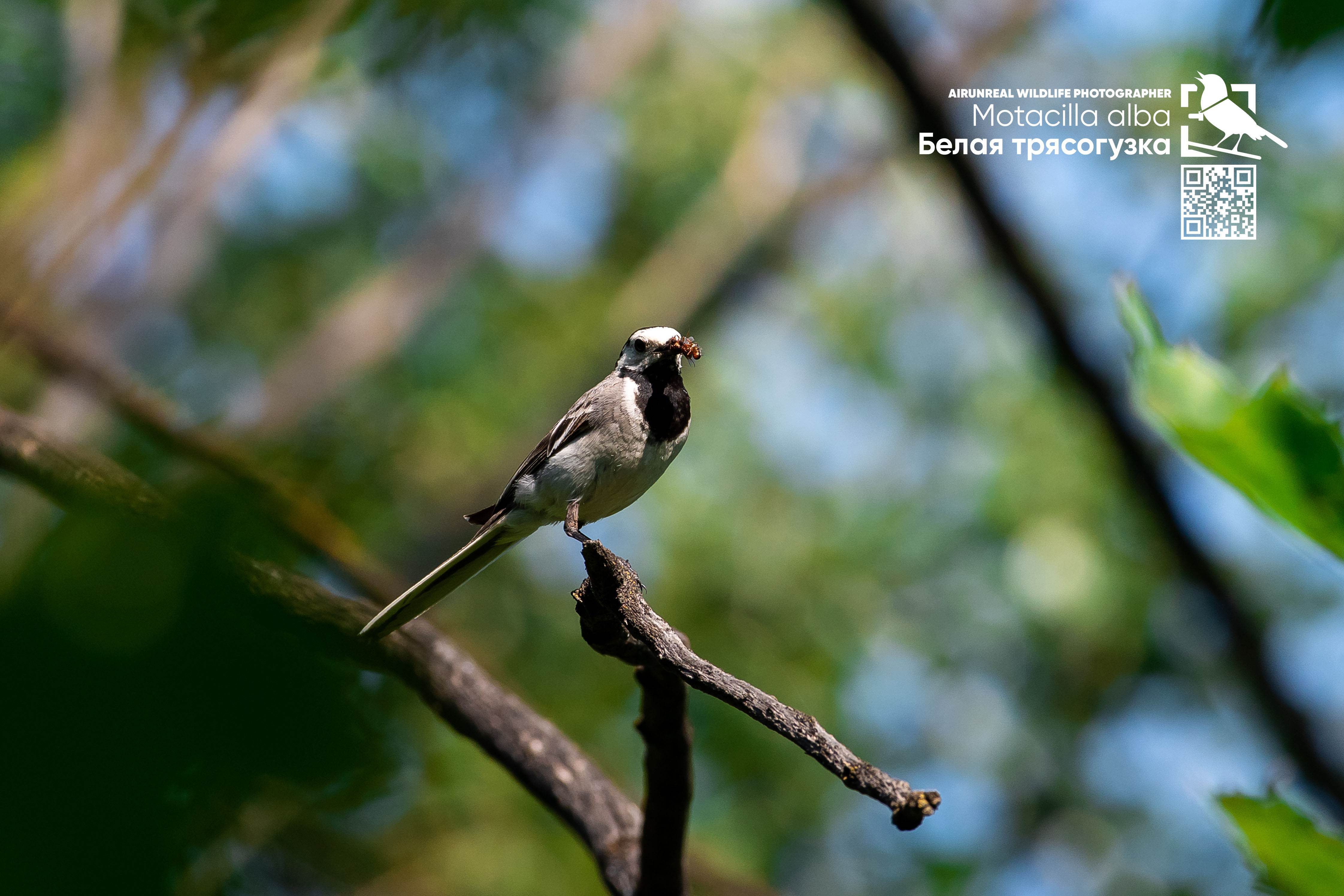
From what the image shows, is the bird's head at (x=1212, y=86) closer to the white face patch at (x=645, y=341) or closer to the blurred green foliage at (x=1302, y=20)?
the white face patch at (x=645, y=341)

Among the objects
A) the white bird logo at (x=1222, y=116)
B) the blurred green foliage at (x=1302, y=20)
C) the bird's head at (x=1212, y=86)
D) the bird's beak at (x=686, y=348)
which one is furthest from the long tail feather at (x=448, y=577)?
the bird's head at (x=1212, y=86)

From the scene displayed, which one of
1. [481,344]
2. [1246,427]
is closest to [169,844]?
[1246,427]

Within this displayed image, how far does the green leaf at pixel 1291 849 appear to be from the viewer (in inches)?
50.9

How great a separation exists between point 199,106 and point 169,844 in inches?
40.1

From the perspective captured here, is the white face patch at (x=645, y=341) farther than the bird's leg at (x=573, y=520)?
Yes

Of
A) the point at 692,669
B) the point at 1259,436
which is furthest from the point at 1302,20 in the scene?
the point at 692,669

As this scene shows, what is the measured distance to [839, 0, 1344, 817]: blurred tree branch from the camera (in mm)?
3391

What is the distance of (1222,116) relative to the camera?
435 cm

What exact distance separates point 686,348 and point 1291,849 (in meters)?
2.29

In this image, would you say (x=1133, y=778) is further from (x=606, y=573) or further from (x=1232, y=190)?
(x=606, y=573)

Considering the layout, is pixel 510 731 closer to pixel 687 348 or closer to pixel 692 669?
pixel 687 348

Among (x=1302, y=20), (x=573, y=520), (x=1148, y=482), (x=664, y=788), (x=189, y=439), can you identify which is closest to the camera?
(x=189, y=439)

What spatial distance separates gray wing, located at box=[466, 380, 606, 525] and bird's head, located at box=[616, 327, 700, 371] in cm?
14

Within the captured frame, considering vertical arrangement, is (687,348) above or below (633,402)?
above
